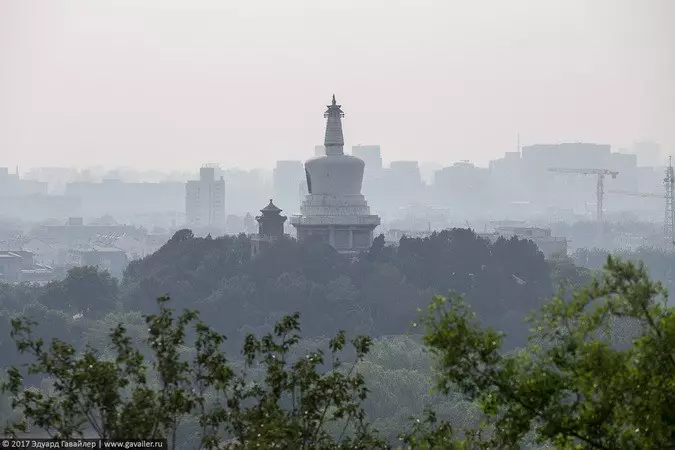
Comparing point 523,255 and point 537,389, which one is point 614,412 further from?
point 523,255

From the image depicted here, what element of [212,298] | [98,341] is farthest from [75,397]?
[212,298]

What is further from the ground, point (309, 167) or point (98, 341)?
point (309, 167)

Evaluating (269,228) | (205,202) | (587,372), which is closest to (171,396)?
(587,372)

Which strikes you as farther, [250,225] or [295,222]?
[250,225]

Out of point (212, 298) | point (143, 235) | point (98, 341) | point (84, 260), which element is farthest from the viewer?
point (143, 235)

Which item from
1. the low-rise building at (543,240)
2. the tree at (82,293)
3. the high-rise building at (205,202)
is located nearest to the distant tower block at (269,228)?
the tree at (82,293)

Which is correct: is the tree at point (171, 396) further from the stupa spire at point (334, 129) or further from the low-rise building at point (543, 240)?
the low-rise building at point (543, 240)

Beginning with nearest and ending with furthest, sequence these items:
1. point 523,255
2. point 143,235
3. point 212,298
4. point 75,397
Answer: point 75,397 → point 212,298 → point 523,255 → point 143,235

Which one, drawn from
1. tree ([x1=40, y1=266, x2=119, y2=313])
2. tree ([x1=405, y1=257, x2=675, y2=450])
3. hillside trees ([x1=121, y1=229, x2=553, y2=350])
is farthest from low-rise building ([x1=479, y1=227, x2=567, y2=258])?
tree ([x1=405, y1=257, x2=675, y2=450])
